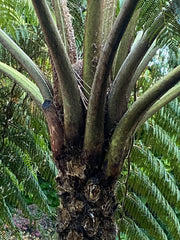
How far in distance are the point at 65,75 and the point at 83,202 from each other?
1.47 feet

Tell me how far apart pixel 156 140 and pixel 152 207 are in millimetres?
547

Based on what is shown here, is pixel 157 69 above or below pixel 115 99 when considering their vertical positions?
above

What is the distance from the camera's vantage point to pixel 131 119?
115cm

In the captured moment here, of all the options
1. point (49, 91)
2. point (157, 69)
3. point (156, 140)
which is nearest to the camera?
point (49, 91)

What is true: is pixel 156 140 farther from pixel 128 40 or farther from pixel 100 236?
pixel 100 236

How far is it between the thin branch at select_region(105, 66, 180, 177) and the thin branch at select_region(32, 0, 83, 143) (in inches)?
5.9

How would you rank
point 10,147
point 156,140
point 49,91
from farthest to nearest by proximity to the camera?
point 10,147, point 156,140, point 49,91

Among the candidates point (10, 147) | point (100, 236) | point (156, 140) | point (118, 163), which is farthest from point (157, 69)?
point (10, 147)

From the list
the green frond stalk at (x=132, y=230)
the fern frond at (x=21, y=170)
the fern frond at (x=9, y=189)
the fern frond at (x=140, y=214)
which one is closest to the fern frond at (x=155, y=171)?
the fern frond at (x=140, y=214)

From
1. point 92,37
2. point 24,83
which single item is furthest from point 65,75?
point 24,83

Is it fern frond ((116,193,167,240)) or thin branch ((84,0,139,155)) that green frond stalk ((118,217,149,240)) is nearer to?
fern frond ((116,193,167,240))

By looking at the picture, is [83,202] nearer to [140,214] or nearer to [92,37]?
[92,37]

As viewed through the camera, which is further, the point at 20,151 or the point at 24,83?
the point at 20,151

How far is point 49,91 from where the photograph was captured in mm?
1421
